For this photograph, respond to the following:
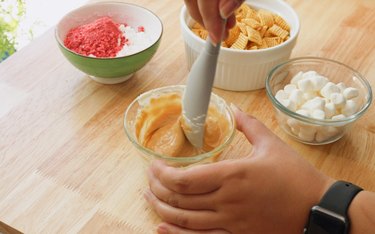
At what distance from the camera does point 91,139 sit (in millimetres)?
885

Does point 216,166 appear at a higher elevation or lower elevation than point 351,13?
higher

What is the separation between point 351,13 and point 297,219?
749mm

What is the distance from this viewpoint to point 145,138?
82cm

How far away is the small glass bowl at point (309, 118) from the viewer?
85cm

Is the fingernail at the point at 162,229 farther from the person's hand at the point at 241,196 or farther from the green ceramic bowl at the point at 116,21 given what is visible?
the green ceramic bowl at the point at 116,21

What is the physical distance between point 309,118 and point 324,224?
22 centimetres

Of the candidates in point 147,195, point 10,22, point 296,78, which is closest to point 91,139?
point 147,195

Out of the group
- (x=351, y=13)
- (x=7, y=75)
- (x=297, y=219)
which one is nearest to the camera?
(x=297, y=219)

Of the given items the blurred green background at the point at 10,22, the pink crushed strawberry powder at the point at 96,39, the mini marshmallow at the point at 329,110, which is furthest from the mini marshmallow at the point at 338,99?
the blurred green background at the point at 10,22

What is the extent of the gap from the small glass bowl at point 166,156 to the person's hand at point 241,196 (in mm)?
22

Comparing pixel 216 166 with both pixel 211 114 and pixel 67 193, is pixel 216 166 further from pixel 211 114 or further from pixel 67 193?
pixel 67 193

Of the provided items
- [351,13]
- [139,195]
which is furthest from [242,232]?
[351,13]

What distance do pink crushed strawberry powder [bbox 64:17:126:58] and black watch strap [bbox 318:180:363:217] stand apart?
1.70 feet

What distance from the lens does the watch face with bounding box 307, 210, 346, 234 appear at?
0.68 m
